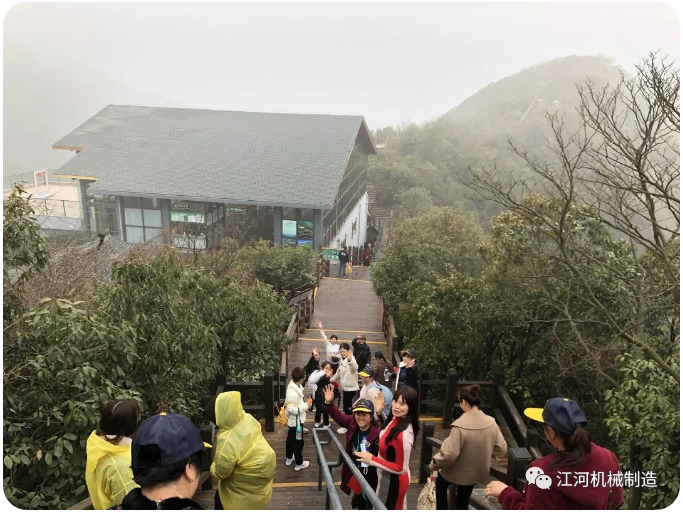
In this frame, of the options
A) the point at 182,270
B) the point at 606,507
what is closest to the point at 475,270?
the point at 182,270

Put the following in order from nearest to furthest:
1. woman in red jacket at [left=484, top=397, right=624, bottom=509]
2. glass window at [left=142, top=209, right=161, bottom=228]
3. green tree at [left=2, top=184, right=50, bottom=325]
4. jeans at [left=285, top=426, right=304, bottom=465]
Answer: woman in red jacket at [left=484, top=397, right=624, bottom=509], green tree at [left=2, top=184, right=50, bottom=325], jeans at [left=285, top=426, right=304, bottom=465], glass window at [left=142, top=209, right=161, bottom=228]

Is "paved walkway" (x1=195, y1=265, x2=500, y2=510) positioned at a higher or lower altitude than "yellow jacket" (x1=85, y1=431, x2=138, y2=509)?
lower

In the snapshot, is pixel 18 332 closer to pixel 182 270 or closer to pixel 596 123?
pixel 182 270

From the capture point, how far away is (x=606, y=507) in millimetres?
2664

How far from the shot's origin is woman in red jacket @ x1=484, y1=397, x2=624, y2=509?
2564 millimetres

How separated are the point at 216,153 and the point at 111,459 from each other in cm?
2107

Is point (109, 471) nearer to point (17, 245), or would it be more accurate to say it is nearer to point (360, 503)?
point (360, 503)

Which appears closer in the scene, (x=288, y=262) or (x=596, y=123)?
(x=596, y=123)

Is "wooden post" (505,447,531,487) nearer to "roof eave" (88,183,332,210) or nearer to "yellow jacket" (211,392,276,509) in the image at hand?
"yellow jacket" (211,392,276,509)

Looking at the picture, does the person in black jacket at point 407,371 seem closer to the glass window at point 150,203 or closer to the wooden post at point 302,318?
the wooden post at point 302,318

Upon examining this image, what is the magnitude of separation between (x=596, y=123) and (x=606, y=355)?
3.74 m

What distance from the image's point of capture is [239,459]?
3.08m

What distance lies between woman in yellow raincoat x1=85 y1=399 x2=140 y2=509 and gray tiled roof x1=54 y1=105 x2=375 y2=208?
635 inches

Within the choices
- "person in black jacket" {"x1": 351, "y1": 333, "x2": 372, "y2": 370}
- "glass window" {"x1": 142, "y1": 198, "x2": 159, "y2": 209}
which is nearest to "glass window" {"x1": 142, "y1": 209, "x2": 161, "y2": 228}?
"glass window" {"x1": 142, "y1": 198, "x2": 159, "y2": 209}
